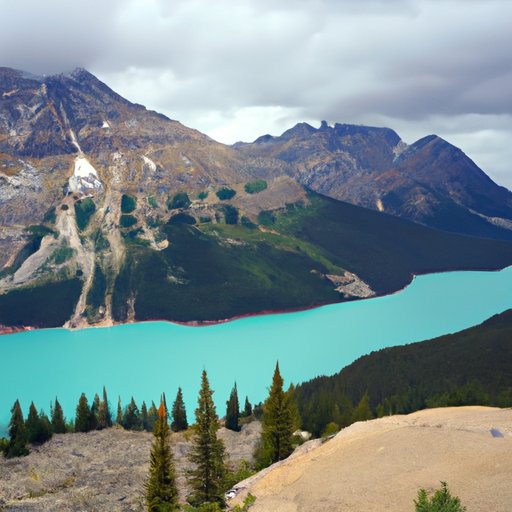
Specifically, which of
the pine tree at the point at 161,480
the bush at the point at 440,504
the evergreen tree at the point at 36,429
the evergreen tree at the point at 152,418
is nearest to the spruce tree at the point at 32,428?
the evergreen tree at the point at 36,429

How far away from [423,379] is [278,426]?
59.7 m

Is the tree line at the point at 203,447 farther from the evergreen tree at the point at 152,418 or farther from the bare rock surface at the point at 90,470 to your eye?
the evergreen tree at the point at 152,418

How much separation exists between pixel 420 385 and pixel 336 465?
2527 inches

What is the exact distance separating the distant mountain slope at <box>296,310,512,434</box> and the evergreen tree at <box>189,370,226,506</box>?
33.6 metres

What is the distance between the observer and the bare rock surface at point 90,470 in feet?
187

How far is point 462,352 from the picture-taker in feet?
384

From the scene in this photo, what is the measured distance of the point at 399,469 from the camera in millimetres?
35969

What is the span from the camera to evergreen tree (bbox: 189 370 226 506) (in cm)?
4784

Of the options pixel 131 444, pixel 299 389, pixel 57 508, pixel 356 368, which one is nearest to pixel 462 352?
pixel 356 368

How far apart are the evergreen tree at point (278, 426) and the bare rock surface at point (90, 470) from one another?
11.7 meters

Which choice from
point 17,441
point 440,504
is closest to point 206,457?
point 440,504

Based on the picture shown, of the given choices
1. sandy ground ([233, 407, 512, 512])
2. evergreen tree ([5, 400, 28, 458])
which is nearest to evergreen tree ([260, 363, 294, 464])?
sandy ground ([233, 407, 512, 512])

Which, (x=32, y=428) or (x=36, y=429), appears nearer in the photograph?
(x=32, y=428)

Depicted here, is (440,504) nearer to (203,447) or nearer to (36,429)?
(203,447)
